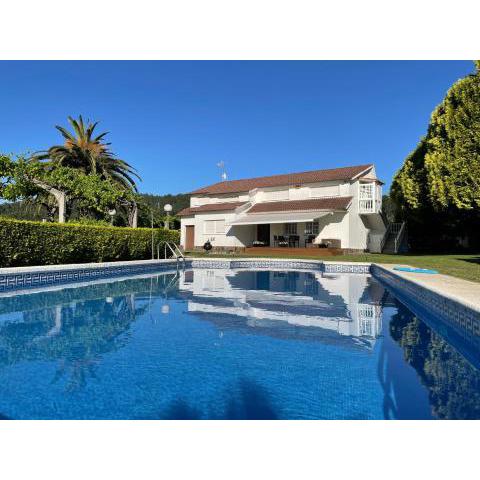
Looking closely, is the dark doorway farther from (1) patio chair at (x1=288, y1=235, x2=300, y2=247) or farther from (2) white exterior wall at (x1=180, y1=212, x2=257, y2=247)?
(1) patio chair at (x1=288, y1=235, x2=300, y2=247)

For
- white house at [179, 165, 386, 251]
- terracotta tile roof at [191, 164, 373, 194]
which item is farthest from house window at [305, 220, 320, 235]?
terracotta tile roof at [191, 164, 373, 194]

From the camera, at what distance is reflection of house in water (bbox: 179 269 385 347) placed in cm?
860

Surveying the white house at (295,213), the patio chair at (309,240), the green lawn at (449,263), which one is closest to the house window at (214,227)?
the white house at (295,213)

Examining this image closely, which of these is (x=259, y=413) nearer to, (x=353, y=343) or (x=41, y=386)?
(x=41, y=386)

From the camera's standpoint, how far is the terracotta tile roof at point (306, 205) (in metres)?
31.4

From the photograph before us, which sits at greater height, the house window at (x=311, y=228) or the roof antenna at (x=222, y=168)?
the roof antenna at (x=222, y=168)

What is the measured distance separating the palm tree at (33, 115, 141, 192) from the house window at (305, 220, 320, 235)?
670 inches

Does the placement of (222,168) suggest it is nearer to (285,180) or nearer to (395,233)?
(285,180)

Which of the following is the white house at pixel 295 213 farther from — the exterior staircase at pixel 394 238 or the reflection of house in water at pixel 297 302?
the reflection of house in water at pixel 297 302

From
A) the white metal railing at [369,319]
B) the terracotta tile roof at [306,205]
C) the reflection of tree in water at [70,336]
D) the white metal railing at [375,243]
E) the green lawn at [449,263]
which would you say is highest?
the terracotta tile roof at [306,205]

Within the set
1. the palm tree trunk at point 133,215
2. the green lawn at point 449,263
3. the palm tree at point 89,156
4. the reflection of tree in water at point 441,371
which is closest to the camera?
the reflection of tree in water at point 441,371
